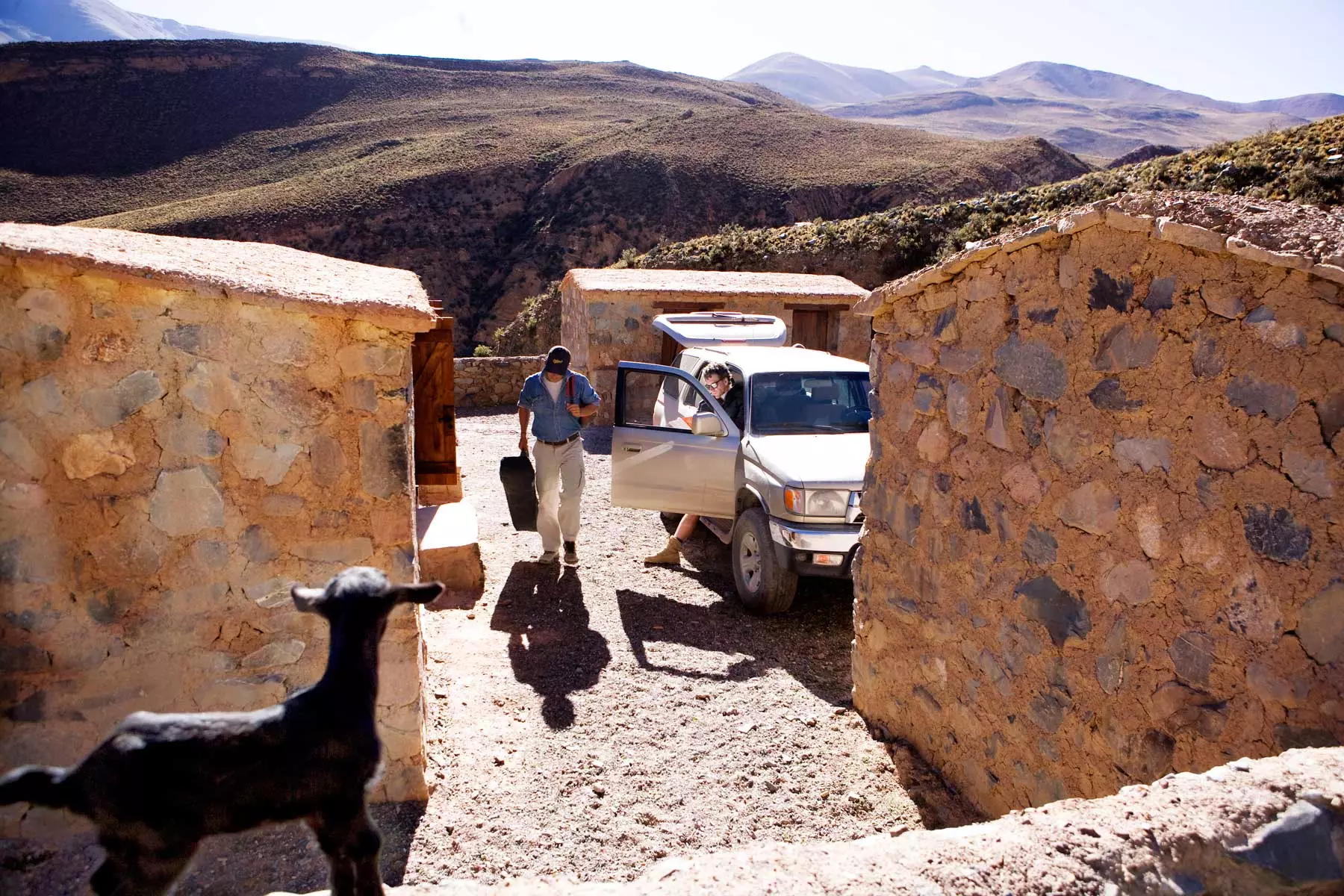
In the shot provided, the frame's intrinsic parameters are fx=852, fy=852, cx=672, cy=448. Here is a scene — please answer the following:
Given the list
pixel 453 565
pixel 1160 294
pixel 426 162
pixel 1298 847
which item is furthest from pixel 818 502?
pixel 426 162

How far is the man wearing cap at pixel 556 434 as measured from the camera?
6629 millimetres

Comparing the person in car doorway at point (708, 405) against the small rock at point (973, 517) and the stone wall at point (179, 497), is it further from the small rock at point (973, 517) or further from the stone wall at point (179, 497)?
the stone wall at point (179, 497)

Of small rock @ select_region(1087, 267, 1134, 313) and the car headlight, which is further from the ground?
small rock @ select_region(1087, 267, 1134, 313)

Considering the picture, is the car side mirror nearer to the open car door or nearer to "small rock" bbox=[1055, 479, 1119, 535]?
the open car door

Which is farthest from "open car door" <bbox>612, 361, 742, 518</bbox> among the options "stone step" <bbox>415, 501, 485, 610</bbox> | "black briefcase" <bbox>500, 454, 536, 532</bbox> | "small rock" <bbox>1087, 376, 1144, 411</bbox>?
"small rock" <bbox>1087, 376, 1144, 411</bbox>

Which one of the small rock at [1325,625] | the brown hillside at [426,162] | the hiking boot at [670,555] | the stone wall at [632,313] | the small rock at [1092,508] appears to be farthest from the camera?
the brown hillside at [426,162]

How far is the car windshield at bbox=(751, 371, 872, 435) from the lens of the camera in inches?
274

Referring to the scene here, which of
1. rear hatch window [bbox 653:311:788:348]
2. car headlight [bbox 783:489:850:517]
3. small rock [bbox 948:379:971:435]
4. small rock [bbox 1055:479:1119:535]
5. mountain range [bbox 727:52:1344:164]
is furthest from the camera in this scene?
mountain range [bbox 727:52:1344:164]

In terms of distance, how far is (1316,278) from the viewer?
2.35 meters

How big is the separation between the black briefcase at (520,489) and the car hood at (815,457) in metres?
1.90

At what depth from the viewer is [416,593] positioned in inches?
52.6

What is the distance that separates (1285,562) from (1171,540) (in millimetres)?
377

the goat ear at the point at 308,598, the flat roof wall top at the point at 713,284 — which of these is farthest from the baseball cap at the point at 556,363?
the flat roof wall top at the point at 713,284

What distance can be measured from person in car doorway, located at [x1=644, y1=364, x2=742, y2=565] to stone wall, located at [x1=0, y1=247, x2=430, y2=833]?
3.77m
